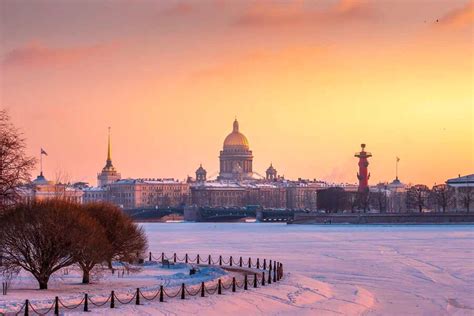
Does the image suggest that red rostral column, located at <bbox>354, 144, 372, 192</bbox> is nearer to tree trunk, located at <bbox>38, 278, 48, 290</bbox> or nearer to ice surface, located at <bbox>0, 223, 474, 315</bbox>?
ice surface, located at <bbox>0, 223, 474, 315</bbox>

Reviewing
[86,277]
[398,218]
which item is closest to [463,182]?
[398,218]

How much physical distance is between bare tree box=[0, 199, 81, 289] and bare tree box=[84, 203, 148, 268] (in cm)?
482

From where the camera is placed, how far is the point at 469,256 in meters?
55.9

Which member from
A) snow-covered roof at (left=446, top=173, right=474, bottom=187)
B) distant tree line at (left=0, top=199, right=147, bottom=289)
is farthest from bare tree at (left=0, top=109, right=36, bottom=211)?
snow-covered roof at (left=446, top=173, right=474, bottom=187)

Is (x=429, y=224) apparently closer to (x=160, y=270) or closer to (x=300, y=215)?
(x=300, y=215)

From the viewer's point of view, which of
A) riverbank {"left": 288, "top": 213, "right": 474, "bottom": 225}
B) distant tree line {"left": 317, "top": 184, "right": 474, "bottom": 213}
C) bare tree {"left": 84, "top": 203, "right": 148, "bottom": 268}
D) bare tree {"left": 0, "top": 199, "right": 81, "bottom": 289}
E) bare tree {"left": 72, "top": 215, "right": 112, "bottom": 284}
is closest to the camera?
bare tree {"left": 0, "top": 199, "right": 81, "bottom": 289}

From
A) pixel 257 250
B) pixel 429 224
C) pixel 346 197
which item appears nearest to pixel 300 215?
pixel 346 197

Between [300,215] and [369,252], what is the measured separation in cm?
9352

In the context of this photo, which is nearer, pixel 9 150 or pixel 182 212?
pixel 9 150

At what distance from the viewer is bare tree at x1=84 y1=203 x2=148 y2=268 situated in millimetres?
42125

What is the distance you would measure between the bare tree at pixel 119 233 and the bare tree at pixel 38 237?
4824 millimetres

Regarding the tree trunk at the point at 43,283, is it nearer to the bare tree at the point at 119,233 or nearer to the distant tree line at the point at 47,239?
the distant tree line at the point at 47,239

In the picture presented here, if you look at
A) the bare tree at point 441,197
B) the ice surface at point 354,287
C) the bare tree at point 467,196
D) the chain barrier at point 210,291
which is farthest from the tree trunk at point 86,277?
the bare tree at point 441,197

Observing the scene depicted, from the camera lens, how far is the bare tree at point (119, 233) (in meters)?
42.1
